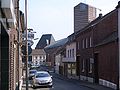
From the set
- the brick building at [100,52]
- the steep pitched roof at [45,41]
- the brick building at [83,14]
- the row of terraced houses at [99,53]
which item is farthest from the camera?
the steep pitched roof at [45,41]

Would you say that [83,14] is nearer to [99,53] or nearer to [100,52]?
[99,53]

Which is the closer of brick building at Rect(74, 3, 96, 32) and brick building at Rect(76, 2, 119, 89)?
brick building at Rect(76, 2, 119, 89)

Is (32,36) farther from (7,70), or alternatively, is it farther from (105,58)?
(105,58)

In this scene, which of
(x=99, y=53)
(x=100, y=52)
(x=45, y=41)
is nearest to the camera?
(x=100, y=52)

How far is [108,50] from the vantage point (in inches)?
1325

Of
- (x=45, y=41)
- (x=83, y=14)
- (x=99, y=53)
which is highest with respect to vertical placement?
(x=83, y=14)

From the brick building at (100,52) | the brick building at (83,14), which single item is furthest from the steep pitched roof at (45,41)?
the brick building at (100,52)

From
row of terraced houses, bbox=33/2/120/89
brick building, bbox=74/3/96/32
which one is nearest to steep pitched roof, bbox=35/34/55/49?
brick building, bbox=74/3/96/32

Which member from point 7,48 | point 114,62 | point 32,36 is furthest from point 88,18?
point 7,48

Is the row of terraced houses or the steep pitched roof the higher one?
the steep pitched roof

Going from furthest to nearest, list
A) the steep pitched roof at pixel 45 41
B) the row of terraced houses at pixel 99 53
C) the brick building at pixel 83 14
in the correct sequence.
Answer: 1. the steep pitched roof at pixel 45 41
2. the brick building at pixel 83 14
3. the row of terraced houses at pixel 99 53

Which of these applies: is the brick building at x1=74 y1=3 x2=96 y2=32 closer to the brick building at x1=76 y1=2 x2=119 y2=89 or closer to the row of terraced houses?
the row of terraced houses

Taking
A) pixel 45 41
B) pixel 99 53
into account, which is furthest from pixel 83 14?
pixel 45 41

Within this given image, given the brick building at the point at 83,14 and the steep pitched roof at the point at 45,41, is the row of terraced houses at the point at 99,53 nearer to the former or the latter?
the brick building at the point at 83,14
